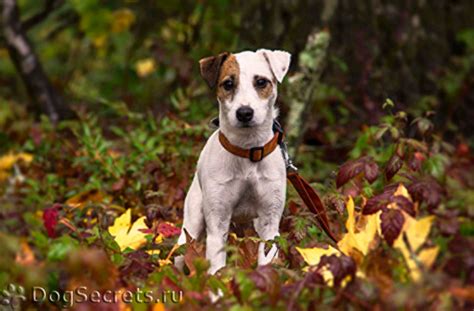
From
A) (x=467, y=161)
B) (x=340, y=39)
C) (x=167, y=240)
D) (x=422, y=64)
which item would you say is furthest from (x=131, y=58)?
(x=167, y=240)

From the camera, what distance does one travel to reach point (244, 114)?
144 inches

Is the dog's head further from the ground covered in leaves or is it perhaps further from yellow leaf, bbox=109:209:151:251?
yellow leaf, bbox=109:209:151:251

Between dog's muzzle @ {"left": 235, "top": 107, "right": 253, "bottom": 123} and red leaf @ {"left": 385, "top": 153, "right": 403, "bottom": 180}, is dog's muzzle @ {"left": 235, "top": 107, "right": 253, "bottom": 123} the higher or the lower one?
the higher one

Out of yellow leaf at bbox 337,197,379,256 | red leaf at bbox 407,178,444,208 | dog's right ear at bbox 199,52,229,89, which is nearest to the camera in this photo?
red leaf at bbox 407,178,444,208

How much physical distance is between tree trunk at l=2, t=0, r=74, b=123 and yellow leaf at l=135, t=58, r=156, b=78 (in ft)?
5.41

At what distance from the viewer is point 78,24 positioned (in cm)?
983

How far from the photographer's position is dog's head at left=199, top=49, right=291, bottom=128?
3695 millimetres

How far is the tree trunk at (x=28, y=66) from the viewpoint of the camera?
27.5 ft

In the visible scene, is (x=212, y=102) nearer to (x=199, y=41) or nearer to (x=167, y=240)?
(x=199, y=41)

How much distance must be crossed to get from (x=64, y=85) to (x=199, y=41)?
8.52 ft

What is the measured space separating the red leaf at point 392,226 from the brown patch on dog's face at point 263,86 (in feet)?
3.32

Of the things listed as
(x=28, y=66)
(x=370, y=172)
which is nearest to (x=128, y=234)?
(x=370, y=172)

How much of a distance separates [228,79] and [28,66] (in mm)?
5225

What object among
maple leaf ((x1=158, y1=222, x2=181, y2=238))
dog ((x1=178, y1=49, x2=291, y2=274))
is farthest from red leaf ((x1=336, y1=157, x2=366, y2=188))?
maple leaf ((x1=158, y1=222, x2=181, y2=238))
